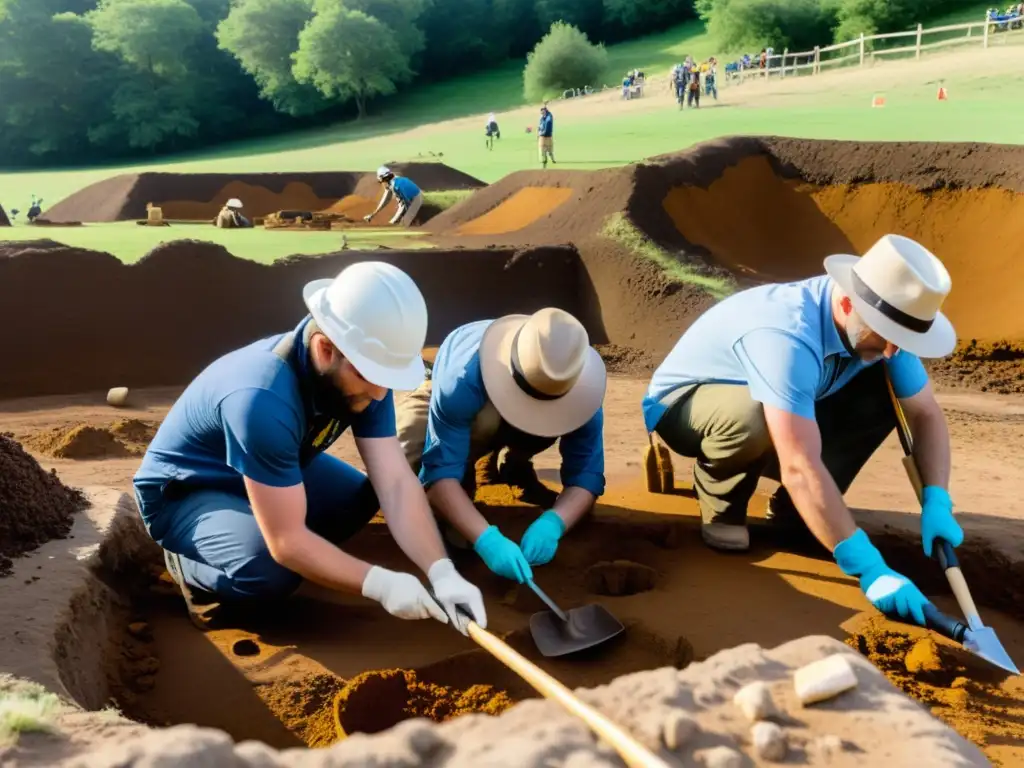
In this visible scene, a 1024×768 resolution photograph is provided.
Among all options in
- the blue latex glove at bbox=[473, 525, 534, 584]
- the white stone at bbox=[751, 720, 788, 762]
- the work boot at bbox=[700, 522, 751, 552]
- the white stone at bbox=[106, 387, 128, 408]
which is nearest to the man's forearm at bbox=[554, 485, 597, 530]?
the blue latex glove at bbox=[473, 525, 534, 584]

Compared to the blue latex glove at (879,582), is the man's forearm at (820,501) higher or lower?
higher

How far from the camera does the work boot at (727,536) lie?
355 cm

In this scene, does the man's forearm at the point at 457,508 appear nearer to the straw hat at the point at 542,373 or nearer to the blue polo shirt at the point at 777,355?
the straw hat at the point at 542,373

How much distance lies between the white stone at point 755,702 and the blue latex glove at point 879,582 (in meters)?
1.38

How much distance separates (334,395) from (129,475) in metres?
2.33

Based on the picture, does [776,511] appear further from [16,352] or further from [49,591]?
[16,352]

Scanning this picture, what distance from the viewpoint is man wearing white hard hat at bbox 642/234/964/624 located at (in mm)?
2979

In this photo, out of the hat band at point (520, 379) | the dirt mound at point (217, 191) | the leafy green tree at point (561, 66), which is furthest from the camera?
the leafy green tree at point (561, 66)

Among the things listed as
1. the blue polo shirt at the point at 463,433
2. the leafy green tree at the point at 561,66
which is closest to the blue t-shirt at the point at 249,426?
the blue polo shirt at the point at 463,433

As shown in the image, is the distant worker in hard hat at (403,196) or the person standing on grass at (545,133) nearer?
the distant worker in hard hat at (403,196)

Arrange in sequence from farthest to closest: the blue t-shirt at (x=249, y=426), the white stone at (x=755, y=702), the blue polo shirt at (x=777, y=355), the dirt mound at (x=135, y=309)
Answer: the dirt mound at (x=135, y=309)
the blue polo shirt at (x=777, y=355)
the blue t-shirt at (x=249, y=426)
the white stone at (x=755, y=702)

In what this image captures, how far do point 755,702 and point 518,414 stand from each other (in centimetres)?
168

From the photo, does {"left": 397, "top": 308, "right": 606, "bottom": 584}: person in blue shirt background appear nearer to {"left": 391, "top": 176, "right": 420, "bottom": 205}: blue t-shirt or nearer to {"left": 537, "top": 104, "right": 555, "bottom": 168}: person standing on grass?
{"left": 391, "top": 176, "right": 420, "bottom": 205}: blue t-shirt

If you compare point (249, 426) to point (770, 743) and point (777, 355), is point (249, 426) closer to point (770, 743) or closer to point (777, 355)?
point (770, 743)
